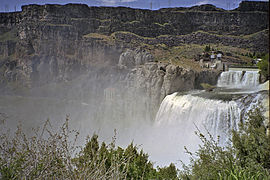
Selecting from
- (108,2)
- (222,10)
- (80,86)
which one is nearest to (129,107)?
(80,86)

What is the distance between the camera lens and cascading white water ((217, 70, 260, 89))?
1160 centimetres

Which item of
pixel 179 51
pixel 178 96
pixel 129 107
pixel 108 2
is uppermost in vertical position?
pixel 108 2

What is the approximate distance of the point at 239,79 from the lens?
1215 centimetres

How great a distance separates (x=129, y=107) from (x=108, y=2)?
25.3 feet

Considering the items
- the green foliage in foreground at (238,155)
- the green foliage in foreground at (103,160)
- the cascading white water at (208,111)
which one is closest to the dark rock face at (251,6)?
the cascading white water at (208,111)

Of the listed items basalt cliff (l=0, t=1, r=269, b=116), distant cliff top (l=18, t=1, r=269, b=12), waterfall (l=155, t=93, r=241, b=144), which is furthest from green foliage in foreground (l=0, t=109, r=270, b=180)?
distant cliff top (l=18, t=1, r=269, b=12)

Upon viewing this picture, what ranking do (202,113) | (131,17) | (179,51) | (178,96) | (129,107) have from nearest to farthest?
(202,113) < (178,96) < (129,107) < (179,51) < (131,17)

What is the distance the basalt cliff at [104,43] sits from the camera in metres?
15.4

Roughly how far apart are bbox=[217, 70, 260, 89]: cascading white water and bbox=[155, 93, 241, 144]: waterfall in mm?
2982

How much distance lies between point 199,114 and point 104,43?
9.32 metres

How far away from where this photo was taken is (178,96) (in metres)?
11.3

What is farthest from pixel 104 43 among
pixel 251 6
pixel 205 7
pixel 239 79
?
pixel 251 6

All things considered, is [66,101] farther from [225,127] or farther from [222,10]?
[222,10]

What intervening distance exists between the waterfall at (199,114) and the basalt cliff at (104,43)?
2832mm
